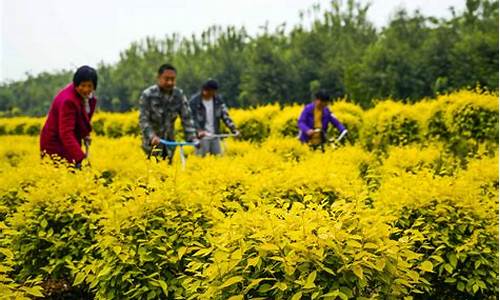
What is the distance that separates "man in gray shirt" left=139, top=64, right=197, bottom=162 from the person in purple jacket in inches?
75.8

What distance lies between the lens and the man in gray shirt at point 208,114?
6.67m

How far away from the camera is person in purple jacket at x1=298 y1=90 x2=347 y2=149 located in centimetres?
708

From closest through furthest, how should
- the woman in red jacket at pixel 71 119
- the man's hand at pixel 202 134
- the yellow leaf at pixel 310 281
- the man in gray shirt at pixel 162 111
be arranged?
the yellow leaf at pixel 310 281 < the woman in red jacket at pixel 71 119 < the man in gray shirt at pixel 162 111 < the man's hand at pixel 202 134

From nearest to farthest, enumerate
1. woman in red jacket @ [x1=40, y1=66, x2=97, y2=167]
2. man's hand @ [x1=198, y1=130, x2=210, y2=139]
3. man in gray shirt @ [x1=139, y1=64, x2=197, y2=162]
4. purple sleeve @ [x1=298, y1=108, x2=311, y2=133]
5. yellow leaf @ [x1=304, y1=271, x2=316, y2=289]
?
1. yellow leaf @ [x1=304, y1=271, x2=316, y2=289]
2. woman in red jacket @ [x1=40, y1=66, x2=97, y2=167]
3. man in gray shirt @ [x1=139, y1=64, x2=197, y2=162]
4. man's hand @ [x1=198, y1=130, x2=210, y2=139]
5. purple sleeve @ [x1=298, y1=108, x2=311, y2=133]

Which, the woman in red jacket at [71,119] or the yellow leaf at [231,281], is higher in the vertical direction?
the woman in red jacket at [71,119]

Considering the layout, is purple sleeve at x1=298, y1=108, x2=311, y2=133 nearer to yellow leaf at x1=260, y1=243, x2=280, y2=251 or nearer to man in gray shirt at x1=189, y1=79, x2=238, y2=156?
man in gray shirt at x1=189, y1=79, x2=238, y2=156

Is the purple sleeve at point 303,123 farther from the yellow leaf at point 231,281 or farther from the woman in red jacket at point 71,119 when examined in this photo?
the yellow leaf at point 231,281

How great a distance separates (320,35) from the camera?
3206 centimetres

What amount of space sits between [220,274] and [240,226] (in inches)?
8.8

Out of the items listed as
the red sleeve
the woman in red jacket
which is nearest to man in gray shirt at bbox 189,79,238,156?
the woman in red jacket

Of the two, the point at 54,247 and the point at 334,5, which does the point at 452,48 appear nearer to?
the point at 334,5

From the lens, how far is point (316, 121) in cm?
726

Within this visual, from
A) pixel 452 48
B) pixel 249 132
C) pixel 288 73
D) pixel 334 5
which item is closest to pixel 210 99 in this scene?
pixel 249 132

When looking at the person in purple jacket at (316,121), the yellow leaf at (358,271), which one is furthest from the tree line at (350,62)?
the yellow leaf at (358,271)
